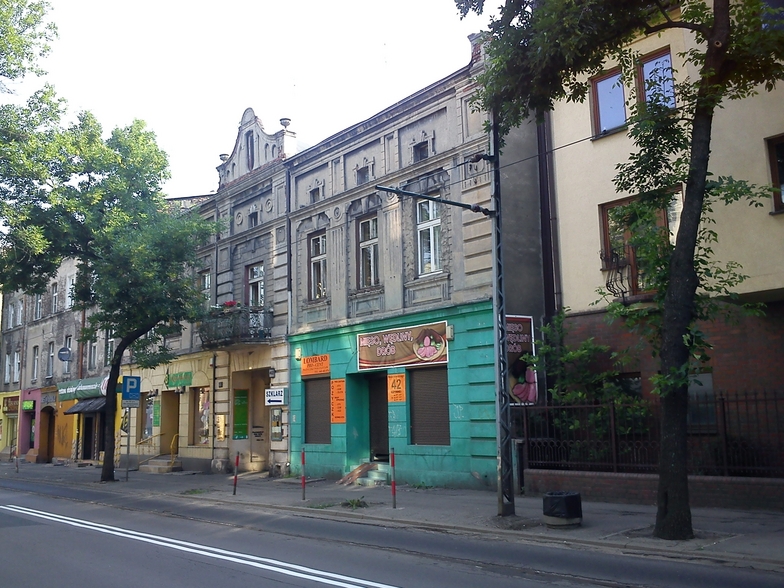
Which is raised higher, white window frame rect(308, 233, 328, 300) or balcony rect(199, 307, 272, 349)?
white window frame rect(308, 233, 328, 300)

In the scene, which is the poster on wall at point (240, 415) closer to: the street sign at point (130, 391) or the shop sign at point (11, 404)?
the street sign at point (130, 391)

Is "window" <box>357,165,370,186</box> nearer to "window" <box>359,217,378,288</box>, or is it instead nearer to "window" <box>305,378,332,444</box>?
"window" <box>359,217,378,288</box>

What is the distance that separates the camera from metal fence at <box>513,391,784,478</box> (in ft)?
43.8

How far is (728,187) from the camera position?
1080 cm

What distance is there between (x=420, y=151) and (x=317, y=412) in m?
8.59

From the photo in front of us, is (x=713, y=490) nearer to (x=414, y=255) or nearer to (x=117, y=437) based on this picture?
(x=414, y=255)

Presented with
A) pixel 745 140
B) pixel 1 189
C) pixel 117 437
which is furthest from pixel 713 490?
pixel 117 437

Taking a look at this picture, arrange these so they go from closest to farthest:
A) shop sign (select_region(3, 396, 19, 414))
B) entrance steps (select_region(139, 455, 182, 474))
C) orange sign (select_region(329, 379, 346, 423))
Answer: orange sign (select_region(329, 379, 346, 423))
entrance steps (select_region(139, 455, 182, 474))
shop sign (select_region(3, 396, 19, 414))

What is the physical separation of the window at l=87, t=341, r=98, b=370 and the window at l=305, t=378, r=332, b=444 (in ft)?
56.4

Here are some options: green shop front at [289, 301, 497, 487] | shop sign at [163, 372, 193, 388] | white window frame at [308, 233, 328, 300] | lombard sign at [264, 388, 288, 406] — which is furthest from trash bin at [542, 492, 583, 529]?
shop sign at [163, 372, 193, 388]

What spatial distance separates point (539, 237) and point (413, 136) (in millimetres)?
4641

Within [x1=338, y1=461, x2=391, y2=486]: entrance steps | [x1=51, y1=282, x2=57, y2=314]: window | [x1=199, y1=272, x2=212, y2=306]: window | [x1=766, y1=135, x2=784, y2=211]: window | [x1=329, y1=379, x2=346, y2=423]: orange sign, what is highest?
[x1=51, y1=282, x2=57, y2=314]: window

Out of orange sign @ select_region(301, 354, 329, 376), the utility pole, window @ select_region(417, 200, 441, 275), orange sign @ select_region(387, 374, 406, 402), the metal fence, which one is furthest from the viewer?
orange sign @ select_region(301, 354, 329, 376)

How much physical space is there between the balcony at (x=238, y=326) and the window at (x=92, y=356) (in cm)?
1362
